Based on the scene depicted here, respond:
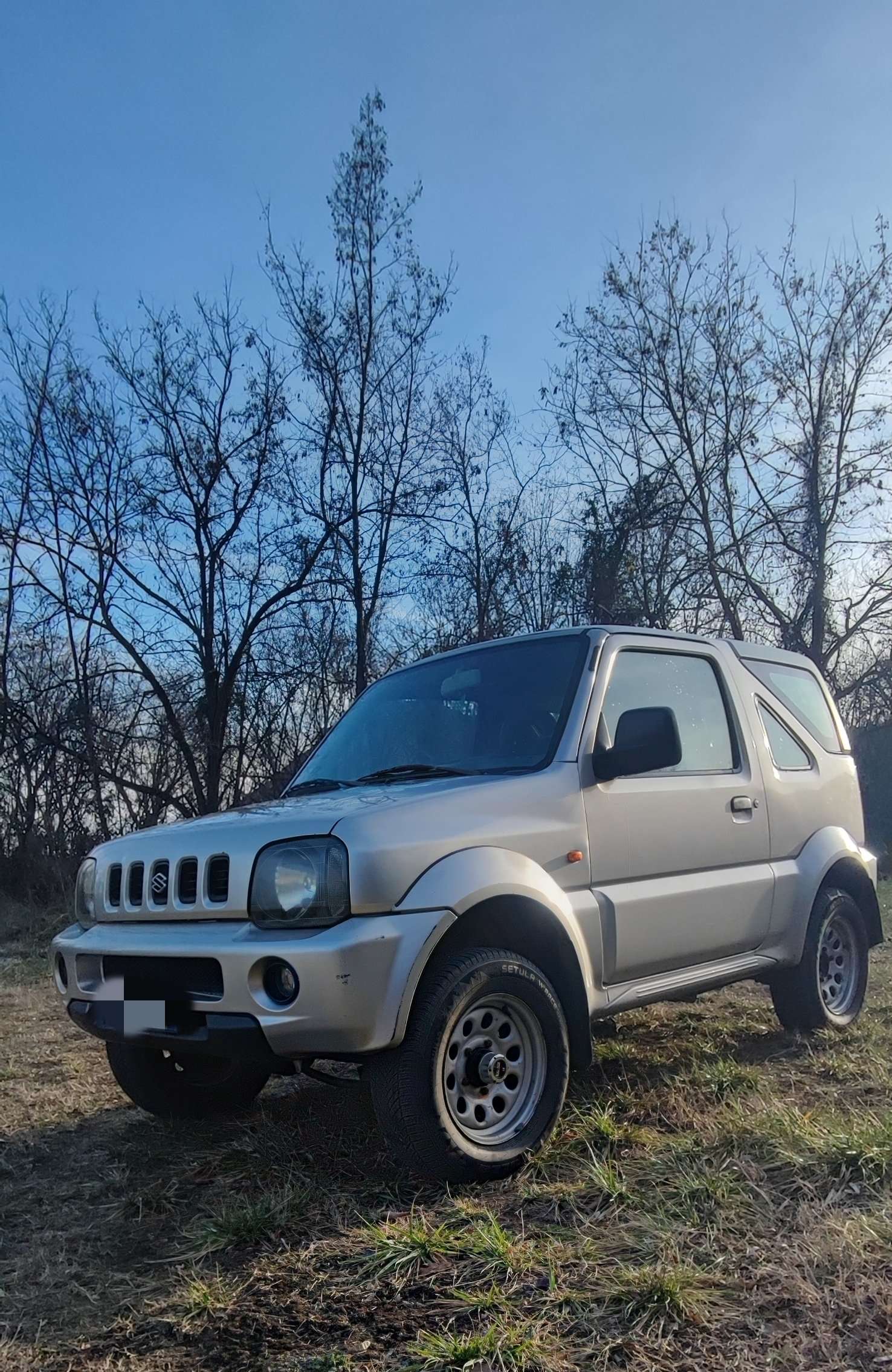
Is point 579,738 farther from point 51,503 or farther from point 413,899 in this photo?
point 51,503

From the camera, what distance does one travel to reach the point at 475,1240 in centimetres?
272

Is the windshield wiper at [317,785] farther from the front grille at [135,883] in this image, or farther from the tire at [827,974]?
the tire at [827,974]

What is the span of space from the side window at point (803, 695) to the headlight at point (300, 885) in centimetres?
289

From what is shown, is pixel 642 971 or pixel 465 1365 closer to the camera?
pixel 465 1365

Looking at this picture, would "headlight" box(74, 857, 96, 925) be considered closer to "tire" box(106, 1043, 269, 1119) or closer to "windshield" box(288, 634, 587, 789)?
"tire" box(106, 1043, 269, 1119)

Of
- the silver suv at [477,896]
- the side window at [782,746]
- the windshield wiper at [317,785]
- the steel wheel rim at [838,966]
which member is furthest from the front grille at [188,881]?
the steel wheel rim at [838,966]

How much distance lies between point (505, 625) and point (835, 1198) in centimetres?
1306

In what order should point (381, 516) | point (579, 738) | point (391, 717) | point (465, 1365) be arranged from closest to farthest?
point (465, 1365) < point (579, 738) < point (391, 717) < point (381, 516)

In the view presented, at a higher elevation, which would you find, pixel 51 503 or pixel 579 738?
pixel 51 503

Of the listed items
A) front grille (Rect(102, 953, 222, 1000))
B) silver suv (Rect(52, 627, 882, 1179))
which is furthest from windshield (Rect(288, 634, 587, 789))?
front grille (Rect(102, 953, 222, 1000))

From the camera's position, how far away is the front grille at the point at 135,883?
11.4 feet

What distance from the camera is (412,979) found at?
300cm

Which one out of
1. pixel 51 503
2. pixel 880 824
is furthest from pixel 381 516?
pixel 880 824

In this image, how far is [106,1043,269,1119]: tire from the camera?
3.91m
